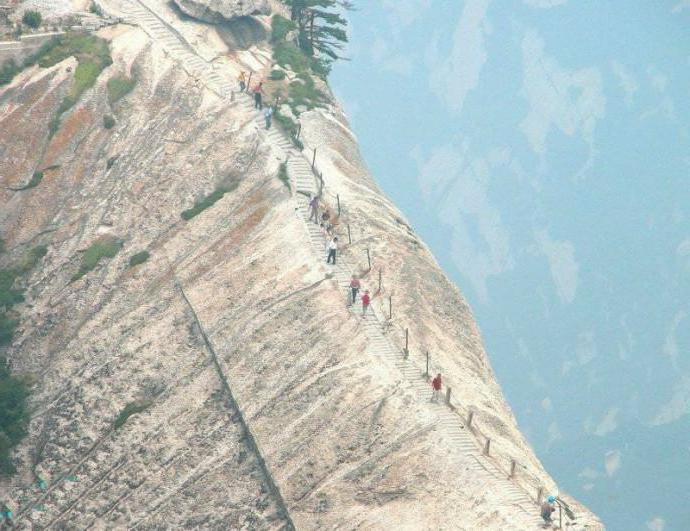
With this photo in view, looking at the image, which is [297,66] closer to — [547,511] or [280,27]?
[280,27]

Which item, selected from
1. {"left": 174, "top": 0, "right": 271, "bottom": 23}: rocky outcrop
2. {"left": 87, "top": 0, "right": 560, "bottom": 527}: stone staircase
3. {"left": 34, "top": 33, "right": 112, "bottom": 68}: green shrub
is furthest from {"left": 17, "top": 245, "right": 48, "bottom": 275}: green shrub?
{"left": 174, "top": 0, "right": 271, "bottom": 23}: rocky outcrop

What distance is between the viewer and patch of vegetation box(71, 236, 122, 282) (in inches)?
3770

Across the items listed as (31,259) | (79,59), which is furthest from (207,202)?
(79,59)

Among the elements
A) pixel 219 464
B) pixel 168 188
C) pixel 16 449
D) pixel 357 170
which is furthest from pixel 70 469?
pixel 357 170

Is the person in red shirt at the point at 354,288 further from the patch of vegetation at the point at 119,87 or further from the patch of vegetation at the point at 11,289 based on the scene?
the patch of vegetation at the point at 119,87

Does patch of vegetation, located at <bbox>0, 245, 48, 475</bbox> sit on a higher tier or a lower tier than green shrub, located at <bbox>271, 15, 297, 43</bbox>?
lower

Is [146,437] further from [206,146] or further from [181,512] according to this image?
[206,146]

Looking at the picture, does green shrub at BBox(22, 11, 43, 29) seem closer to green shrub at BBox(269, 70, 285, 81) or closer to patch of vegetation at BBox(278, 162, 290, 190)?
green shrub at BBox(269, 70, 285, 81)

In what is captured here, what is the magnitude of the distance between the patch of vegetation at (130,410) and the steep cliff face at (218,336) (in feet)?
0.40

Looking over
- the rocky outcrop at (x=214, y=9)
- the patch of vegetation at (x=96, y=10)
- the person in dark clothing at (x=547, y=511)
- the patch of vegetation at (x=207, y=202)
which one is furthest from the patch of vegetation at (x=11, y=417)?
the rocky outcrop at (x=214, y=9)

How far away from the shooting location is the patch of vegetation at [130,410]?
87.5 metres

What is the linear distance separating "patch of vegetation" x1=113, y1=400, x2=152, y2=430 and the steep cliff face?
12 centimetres

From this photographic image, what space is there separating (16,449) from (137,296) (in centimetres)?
1234

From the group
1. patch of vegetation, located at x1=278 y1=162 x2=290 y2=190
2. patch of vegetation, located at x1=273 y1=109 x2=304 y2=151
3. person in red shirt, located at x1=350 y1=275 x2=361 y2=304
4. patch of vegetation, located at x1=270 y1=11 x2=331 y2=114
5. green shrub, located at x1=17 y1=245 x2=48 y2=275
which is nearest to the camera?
person in red shirt, located at x1=350 y1=275 x2=361 y2=304
